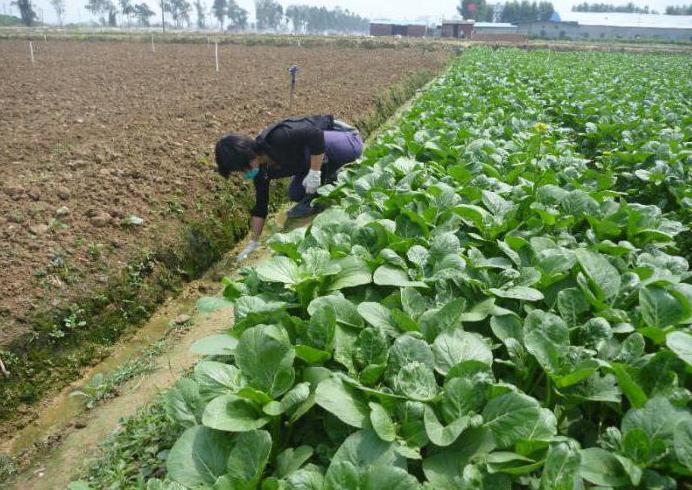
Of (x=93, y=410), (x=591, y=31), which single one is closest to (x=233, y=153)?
(x=93, y=410)

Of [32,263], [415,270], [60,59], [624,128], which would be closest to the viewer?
[415,270]

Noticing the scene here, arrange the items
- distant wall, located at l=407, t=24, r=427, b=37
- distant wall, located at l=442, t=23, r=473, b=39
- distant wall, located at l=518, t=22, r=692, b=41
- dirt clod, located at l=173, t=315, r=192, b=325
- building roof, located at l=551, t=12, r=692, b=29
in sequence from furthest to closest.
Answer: building roof, located at l=551, t=12, r=692, b=29
distant wall, located at l=407, t=24, r=427, b=37
distant wall, located at l=518, t=22, r=692, b=41
distant wall, located at l=442, t=23, r=473, b=39
dirt clod, located at l=173, t=315, r=192, b=325

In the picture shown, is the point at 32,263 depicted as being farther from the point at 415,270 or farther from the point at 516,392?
the point at 516,392

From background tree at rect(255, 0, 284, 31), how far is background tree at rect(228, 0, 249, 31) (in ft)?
62.7

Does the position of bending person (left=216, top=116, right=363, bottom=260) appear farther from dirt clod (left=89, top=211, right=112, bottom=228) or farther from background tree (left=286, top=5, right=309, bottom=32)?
background tree (left=286, top=5, right=309, bottom=32)

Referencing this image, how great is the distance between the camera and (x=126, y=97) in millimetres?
12250

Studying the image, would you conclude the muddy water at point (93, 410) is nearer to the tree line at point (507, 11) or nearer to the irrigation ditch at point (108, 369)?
the irrigation ditch at point (108, 369)

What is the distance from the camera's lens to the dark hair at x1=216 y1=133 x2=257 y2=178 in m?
4.19

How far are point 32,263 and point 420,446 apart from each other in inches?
146

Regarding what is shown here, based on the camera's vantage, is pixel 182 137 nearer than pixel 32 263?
No

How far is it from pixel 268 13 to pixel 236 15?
2271 cm

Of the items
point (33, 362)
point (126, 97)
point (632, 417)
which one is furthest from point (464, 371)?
point (126, 97)

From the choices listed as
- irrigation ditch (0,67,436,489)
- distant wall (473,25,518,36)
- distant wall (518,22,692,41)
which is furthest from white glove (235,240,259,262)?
distant wall (518,22,692,41)

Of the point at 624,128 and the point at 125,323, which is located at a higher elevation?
the point at 624,128
